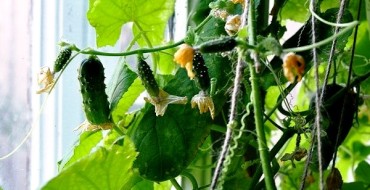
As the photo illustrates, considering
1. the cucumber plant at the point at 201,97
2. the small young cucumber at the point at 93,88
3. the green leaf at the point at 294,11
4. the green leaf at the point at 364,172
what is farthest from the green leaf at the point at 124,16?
the green leaf at the point at 364,172

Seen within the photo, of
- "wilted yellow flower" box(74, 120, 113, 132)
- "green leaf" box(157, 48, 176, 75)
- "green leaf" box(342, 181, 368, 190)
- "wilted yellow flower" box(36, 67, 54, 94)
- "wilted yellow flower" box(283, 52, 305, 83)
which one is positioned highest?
"wilted yellow flower" box(283, 52, 305, 83)

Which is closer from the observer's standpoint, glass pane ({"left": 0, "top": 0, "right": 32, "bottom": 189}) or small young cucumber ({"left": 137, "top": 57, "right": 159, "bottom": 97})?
small young cucumber ({"left": 137, "top": 57, "right": 159, "bottom": 97})

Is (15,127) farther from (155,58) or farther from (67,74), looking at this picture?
(155,58)

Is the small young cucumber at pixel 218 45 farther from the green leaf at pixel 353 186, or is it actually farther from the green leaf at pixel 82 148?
the green leaf at pixel 353 186

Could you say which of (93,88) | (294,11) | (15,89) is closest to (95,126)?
(93,88)

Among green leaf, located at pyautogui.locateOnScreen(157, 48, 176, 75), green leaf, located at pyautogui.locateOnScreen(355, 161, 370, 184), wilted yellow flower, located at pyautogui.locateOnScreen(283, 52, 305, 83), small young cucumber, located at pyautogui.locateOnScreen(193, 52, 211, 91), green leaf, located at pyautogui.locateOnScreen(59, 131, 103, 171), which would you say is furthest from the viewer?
green leaf, located at pyautogui.locateOnScreen(355, 161, 370, 184)

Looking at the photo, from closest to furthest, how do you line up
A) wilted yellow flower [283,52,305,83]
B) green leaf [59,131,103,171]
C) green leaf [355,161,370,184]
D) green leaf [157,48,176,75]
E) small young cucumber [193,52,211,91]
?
1. wilted yellow flower [283,52,305,83]
2. small young cucumber [193,52,211,91]
3. green leaf [59,131,103,171]
4. green leaf [157,48,176,75]
5. green leaf [355,161,370,184]

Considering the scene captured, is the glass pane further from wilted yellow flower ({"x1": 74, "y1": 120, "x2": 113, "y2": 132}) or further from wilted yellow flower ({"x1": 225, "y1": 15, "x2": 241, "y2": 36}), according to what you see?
wilted yellow flower ({"x1": 225, "y1": 15, "x2": 241, "y2": 36})

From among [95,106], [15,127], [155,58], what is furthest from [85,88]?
[15,127]

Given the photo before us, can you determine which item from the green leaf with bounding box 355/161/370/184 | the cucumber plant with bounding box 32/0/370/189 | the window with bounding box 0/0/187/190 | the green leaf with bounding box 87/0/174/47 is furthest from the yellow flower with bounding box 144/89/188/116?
the green leaf with bounding box 355/161/370/184
